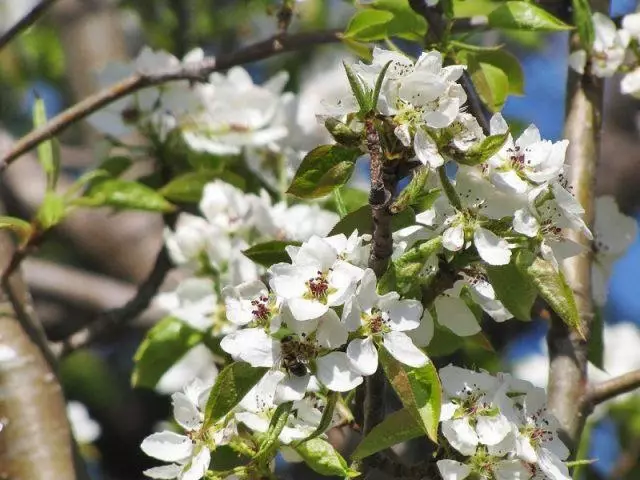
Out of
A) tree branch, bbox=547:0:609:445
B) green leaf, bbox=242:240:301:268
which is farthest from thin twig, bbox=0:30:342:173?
green leaf, bbox=242:240:301:268

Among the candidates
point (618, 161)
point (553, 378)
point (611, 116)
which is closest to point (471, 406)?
point (553, 378)

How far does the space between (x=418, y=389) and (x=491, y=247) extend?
0.13 m

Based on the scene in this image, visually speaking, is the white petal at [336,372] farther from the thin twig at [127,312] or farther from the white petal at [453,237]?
the thin twig at [127,312]

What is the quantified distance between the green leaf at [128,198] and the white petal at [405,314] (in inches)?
28.1

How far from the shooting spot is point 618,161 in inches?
104

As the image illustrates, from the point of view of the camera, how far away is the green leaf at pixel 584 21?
129 cm

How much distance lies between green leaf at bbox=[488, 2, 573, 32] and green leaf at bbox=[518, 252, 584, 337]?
1.14 feet

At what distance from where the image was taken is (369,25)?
1183 mm

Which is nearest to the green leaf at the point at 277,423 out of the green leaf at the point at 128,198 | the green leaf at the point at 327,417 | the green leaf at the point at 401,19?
the green leaf at the point at 327,417

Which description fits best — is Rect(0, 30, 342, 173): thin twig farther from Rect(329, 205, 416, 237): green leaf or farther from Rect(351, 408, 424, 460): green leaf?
Rect(351, 408, 424, 460): green leaf

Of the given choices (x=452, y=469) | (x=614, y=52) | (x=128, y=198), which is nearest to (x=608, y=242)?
(x=614, y=52)

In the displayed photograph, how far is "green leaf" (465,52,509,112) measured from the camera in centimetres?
114

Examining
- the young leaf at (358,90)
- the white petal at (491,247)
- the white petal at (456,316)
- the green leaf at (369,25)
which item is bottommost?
the white petal at (456,316)

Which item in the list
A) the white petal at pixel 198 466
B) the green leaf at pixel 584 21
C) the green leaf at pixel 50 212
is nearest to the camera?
the white petal at pixel 198 466
